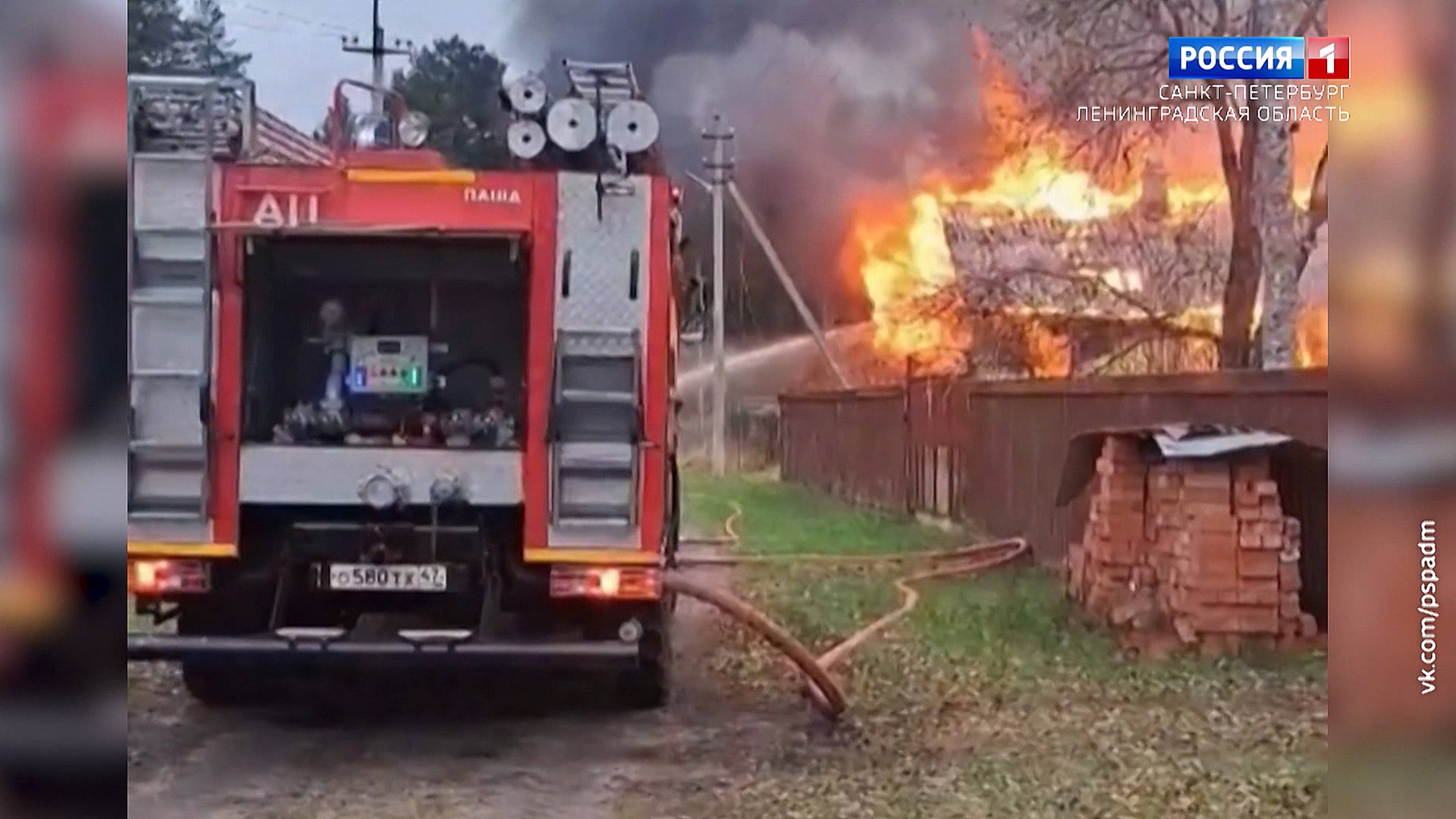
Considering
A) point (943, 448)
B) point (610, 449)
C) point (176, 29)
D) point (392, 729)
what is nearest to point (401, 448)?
point (610, 449)

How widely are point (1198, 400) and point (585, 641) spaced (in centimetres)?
260

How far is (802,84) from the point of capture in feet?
17.5

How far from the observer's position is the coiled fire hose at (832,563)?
536 cm

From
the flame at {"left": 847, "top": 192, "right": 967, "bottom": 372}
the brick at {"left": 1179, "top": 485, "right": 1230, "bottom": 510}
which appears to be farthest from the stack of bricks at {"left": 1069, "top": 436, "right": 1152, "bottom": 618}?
the flame at {"left": 847, "top": 192, "right": 967, "bottom": 372}

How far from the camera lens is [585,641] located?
477 cm

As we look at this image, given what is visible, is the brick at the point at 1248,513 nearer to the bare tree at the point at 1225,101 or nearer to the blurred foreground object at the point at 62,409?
the bare tree at the point at 1225,101

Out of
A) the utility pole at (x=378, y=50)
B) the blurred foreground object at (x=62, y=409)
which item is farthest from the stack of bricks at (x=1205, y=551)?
the blurred foreground object at (x=62, y=409)

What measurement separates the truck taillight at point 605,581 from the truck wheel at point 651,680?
455 millimetres

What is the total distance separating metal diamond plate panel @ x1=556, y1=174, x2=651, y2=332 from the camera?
467 cm

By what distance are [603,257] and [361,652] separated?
1.26 meters

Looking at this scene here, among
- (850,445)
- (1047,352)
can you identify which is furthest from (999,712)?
(850,445)

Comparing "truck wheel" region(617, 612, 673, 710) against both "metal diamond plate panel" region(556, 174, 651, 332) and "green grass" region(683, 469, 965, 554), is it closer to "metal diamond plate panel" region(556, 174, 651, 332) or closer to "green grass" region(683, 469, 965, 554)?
"green grass" region(683, 469, 965, 554)

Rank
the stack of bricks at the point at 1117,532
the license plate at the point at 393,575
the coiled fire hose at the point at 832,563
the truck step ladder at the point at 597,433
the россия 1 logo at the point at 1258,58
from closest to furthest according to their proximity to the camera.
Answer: the россия 1 logo at the point at 1258,58
the truck step ladder at the point at 597,433
the license plate at the point at 393,575
the coiled fire hose at the point at 832,563
the stack of bricks at the point at 1117,532

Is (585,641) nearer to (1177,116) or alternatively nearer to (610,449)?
(610,449)
